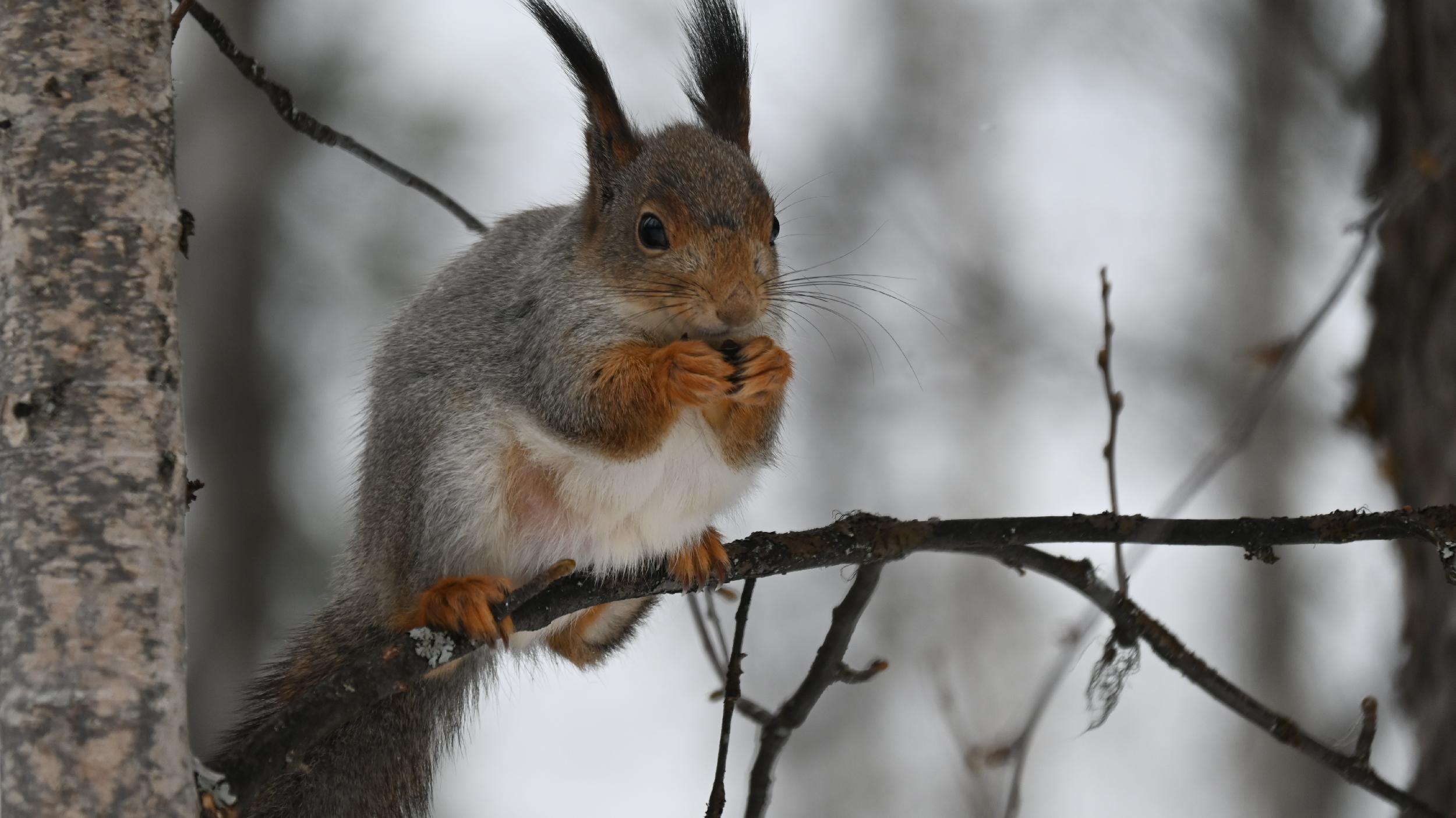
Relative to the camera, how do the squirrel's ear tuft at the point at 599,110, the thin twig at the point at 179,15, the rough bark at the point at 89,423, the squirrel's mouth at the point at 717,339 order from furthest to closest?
1. the squirrel's ear tuft at the point at 599,110
2. the squirrel's mouth at the point at 717,339
3. the thin twig at the point at 179,15
4. the rough bark at the point at 89,423

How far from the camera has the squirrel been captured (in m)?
1.99

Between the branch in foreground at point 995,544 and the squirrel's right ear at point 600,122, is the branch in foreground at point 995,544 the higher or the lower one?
the lower one

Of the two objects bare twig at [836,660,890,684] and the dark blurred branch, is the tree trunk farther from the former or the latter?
bare twig at [836,660,890,684]

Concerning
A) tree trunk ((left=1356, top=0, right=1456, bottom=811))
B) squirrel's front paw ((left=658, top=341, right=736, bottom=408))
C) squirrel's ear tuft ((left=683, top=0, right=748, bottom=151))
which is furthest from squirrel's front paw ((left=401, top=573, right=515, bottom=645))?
tree trunk ((left=1356, top=0, right=1456, bottom=811))

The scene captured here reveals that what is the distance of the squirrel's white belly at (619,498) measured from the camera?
2084 millimetres

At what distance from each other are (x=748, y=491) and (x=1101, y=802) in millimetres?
3997

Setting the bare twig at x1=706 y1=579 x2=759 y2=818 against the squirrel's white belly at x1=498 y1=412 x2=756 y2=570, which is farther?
the squirrel's white belly at x1=498 y1=412 x2=756 y2=570

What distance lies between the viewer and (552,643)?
7.89 feet

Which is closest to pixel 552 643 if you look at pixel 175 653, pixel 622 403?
pixel 622 403

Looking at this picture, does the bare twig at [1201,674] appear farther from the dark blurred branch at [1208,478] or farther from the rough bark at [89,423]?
the rough bark at [89,423]

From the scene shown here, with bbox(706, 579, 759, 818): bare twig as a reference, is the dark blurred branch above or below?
above

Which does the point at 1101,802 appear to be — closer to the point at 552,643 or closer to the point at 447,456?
the point at 552,643

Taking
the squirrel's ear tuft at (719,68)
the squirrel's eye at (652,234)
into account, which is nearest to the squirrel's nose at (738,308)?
the squirrel's eye at (652,234)

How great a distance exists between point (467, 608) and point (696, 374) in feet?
1.59
